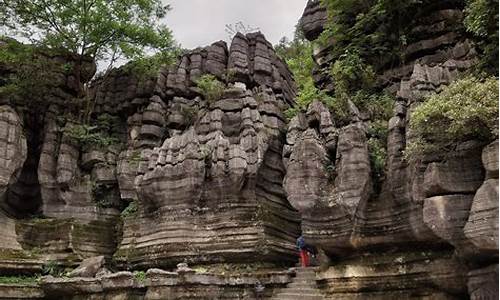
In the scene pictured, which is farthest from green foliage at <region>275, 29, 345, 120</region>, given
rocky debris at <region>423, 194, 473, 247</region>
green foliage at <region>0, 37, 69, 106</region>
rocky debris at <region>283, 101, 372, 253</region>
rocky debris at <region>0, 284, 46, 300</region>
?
rocky debris at <region>0, 284, 46, 300</region>

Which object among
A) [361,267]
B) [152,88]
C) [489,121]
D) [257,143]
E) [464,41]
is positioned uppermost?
[152,88]

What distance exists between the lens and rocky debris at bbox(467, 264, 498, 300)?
1057 cm

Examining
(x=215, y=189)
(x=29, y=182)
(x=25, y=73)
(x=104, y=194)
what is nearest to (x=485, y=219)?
(x=215, y=189)

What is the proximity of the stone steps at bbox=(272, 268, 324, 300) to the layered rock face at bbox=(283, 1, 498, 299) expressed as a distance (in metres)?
0.48

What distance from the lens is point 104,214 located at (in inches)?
789

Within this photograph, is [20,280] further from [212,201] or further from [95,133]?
[95,133]

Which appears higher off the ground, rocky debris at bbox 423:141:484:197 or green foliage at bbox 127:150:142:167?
green foliage at bbox 127:150:142:167

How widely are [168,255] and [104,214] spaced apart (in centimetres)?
435

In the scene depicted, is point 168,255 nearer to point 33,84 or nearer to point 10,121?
point 10,121

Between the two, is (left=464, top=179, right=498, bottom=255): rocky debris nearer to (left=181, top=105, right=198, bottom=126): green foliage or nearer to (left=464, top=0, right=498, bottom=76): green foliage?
(left=464, top=0, right=498, bottom=76): green foliage

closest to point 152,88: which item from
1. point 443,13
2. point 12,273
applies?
point 12,273

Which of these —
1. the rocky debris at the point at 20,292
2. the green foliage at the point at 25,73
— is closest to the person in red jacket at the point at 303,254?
the rocky debris at the point at 20,292

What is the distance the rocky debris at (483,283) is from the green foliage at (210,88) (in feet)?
38.5

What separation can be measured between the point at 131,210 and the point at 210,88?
5.36 m
